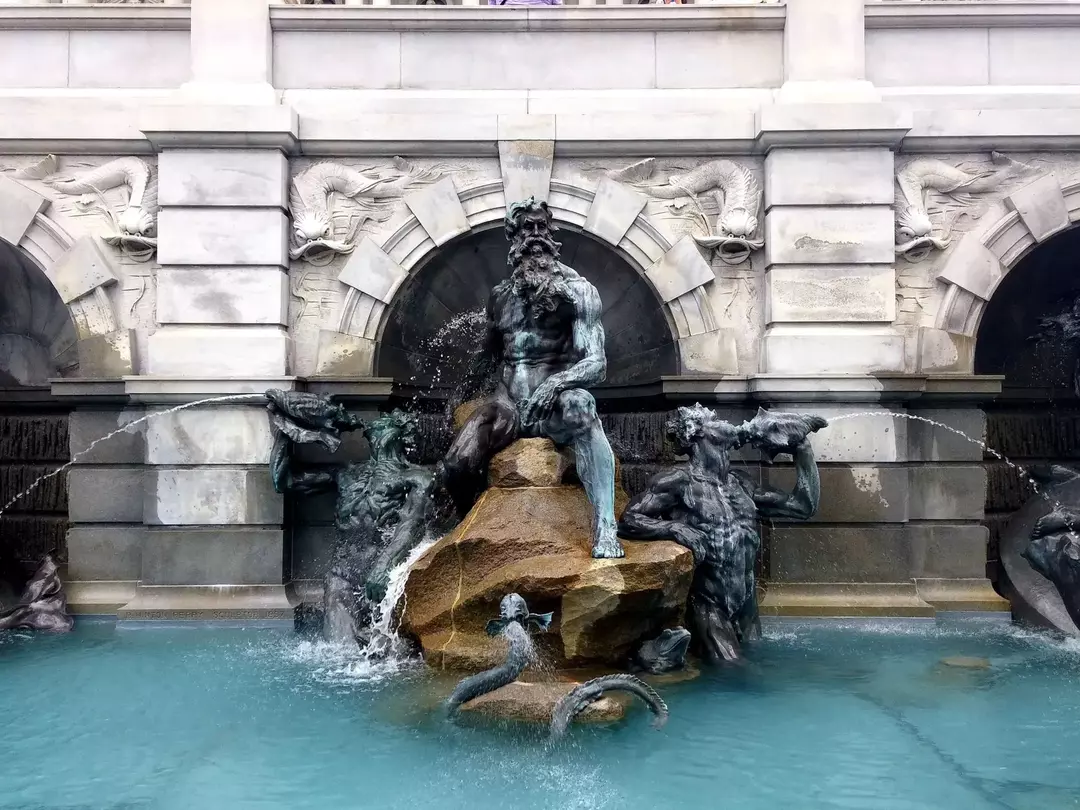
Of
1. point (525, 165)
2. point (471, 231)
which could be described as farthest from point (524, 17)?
point (471, 231)

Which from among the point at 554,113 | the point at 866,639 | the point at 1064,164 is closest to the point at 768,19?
the point at 554,113

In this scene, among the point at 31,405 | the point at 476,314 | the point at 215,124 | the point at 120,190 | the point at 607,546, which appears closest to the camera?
the point at 607,546

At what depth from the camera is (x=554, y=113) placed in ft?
27.5

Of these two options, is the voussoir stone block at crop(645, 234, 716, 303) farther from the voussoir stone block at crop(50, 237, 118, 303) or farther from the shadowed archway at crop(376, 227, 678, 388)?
the voussoir stone block at crop(50, 237, 118, 303)

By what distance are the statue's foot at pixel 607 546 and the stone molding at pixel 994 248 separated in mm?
4585

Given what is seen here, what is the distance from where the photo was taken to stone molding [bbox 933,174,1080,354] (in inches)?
325

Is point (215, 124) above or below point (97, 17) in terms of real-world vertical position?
below

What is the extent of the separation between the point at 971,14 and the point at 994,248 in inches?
93.8

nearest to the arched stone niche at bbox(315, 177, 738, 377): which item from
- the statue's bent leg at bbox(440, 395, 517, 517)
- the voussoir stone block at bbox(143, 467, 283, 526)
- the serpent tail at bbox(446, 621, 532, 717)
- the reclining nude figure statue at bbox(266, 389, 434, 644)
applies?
the reclining nude figure statue at bbox(266, 389, 434, 644)

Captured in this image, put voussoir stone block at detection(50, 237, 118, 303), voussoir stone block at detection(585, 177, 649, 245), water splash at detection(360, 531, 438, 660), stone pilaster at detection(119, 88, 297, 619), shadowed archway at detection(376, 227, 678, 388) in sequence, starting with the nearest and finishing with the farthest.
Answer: water splash at detection(360, 531, 438, 660) → stone pilaster at detection(119, 88, 297, 619) → voussoir stone block at detection(50, 237, 118, 303) → voussoir stone block at detection(585, 177, 649, 245) → shadowed archway at detection(376, 227, 678, 388)

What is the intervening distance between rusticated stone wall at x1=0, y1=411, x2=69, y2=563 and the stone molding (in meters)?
9.52

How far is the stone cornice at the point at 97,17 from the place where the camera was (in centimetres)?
846

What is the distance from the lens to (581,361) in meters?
6.43

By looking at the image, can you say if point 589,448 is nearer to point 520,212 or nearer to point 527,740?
point 520,212
